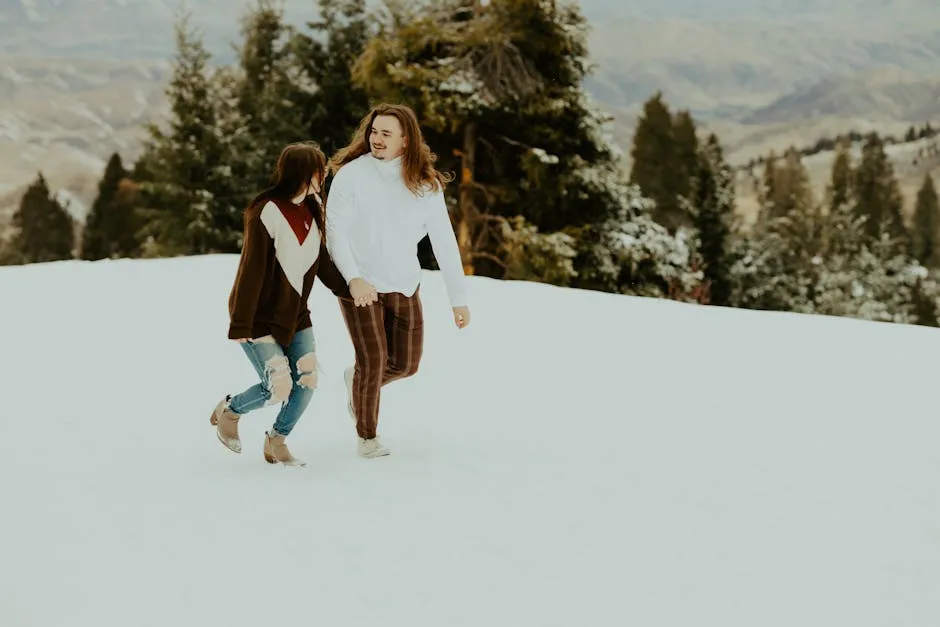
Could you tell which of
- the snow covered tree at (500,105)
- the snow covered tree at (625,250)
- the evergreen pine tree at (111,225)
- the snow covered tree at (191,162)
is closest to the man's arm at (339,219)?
the snow covered tree at (500,105)

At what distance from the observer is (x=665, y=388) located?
308 inches

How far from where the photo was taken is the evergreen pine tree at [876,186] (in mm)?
84688

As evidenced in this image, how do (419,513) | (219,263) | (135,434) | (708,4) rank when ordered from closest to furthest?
(419,513) < (135,434) < (219,263) < (708,4)

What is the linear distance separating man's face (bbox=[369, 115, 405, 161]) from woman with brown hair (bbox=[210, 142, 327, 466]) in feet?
1.05

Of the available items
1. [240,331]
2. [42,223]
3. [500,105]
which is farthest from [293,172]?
[42,223]

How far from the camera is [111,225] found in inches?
2312

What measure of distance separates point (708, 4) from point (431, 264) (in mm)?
157016

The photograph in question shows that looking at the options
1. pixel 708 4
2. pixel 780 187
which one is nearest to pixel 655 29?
pixel 708 4

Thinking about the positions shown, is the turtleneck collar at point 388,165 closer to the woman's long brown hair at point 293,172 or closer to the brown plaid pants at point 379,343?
the woman's long brown hair at point 293,172

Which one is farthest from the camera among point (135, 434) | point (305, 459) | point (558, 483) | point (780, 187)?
point (780, 187)

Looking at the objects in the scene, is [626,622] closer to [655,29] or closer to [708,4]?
[655,29]

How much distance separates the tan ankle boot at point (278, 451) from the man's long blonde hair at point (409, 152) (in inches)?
56.9

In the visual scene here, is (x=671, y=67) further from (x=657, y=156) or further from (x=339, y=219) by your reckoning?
(x=339, y=219)

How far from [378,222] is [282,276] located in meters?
0.59
